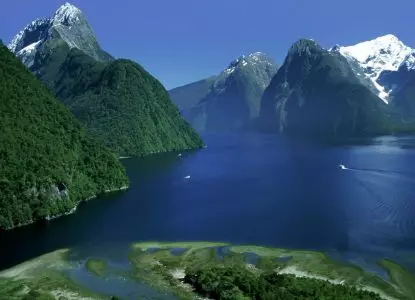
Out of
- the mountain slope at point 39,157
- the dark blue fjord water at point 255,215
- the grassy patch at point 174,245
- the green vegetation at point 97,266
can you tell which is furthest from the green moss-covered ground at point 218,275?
the mountain slope at point 39,157

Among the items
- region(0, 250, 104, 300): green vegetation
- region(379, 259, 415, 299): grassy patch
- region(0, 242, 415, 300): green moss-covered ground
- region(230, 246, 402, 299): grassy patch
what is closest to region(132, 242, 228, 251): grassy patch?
region(0, 242, 415, 300): green moss-covered ground

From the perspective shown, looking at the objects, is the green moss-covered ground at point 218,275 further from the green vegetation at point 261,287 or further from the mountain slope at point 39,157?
the mountain slope at point 39,157

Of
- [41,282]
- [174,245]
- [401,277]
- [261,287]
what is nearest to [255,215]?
[174,245]

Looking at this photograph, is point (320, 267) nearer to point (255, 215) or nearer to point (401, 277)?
point (401, 277)

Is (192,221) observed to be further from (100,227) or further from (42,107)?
(42,107)

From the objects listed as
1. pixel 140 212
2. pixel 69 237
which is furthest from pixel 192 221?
pixel 69 237
